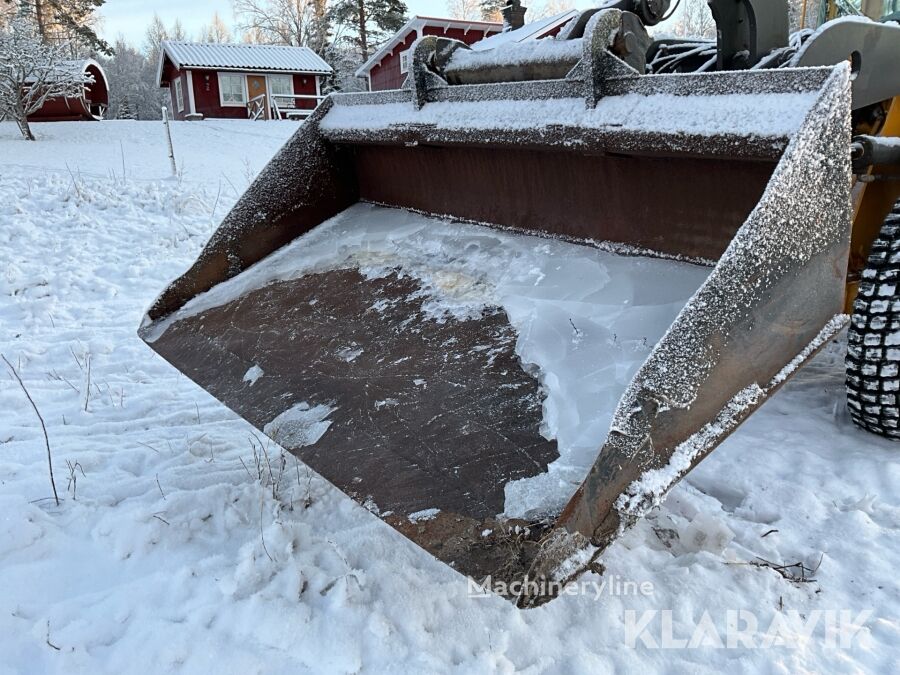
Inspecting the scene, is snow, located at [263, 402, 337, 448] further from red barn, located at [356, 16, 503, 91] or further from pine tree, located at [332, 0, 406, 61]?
pine tree, located at [332, 0, 406, 61]

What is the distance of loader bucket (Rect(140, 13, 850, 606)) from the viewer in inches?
53.9

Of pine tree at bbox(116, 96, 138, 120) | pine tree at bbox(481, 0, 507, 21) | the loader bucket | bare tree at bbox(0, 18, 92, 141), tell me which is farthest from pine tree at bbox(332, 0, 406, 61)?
the loader bucket

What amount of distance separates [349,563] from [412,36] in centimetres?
2387

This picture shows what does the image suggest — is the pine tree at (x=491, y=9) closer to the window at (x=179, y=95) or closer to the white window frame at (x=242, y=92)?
the white window frame at (x=242, y=92)

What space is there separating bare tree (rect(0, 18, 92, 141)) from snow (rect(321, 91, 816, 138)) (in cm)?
1391

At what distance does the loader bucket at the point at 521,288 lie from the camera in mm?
1368

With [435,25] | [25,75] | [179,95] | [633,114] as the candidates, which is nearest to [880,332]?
[633,114]

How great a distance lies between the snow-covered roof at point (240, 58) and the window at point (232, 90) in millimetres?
590

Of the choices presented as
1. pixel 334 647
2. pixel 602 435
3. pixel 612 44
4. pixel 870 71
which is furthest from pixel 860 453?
pixel 334 647

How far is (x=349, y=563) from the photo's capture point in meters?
2.04

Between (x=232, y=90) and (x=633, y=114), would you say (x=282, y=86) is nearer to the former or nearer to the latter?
→ (x=232, y=90)

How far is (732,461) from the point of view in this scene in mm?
2502

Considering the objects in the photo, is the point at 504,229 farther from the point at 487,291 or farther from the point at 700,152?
the point at 700,152

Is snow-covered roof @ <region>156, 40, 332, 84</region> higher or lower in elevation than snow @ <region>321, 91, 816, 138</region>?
higher
